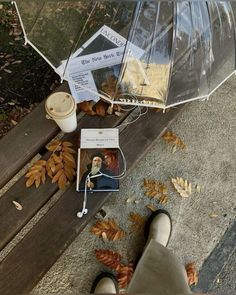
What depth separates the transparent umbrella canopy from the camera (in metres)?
1.87

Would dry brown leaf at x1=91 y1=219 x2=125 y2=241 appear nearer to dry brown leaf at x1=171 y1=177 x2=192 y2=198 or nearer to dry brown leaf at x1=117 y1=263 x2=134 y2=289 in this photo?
dry brown leaf at x1=117 y1=263 x2=134 y2=289

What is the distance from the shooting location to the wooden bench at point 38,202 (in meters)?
1.86

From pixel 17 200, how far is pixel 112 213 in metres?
0.62

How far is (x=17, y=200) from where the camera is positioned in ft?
6.41

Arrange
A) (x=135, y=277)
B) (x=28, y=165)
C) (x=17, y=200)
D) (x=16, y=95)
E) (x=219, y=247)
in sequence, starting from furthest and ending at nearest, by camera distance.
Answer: (x=16, y=95) → (x=219, y=247) → (x=28, y=165) → (x=17, y=200) → (x=135, y=277)

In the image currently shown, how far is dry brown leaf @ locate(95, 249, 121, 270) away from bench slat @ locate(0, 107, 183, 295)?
31 cm

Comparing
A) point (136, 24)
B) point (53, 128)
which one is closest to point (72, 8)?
point (136, 24)

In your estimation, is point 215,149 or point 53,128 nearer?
point 53,128

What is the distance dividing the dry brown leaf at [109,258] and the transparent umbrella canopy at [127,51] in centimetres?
89

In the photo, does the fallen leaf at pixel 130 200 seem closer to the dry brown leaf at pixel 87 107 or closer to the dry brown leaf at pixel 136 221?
the dry brown leaf at pixel 136 221

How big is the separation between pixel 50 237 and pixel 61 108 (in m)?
0.66

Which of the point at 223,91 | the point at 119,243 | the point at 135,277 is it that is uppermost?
the point at 135,277

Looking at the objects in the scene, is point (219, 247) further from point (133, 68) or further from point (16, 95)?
point (16, 95)

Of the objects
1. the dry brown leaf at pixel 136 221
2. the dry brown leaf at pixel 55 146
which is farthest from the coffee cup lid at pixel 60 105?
the dry brown leaf at pixel 136 221
